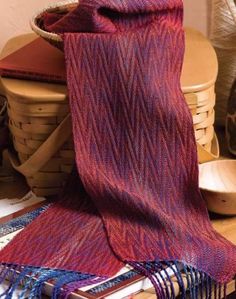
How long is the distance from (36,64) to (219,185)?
0.91 feet

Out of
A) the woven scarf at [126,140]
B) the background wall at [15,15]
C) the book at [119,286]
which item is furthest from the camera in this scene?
the background wall at [15,15]

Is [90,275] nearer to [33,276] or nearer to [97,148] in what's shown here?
[33,276]

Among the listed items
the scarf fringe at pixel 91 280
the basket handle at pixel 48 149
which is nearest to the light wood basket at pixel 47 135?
the basket handle at pixel 48 149

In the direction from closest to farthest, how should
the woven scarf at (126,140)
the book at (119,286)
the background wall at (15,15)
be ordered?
the book at (119,286)
the woven scarf at (126,140)
the background wall at (15,15)

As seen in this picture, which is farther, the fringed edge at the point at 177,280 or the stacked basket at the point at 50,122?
the stacked basket at the point at 50,122

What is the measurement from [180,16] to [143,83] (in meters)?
0.12

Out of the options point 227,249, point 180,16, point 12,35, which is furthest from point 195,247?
point 12,35

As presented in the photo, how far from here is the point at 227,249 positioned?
748 mm

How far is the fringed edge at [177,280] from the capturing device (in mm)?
701

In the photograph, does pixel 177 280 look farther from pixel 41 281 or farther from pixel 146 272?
pixel 41 281

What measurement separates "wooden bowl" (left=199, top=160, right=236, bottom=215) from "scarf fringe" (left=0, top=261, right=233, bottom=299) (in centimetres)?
12

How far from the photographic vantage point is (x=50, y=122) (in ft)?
2.80

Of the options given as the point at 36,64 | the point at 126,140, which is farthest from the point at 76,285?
the point at 36,64

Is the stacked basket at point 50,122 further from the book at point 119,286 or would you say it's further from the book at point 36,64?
the book at point 119,286
